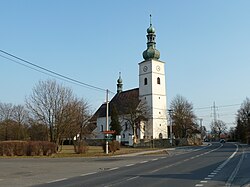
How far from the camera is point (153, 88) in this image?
286ft

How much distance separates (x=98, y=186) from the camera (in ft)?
42.0

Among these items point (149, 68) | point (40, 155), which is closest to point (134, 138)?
point (149, 68)

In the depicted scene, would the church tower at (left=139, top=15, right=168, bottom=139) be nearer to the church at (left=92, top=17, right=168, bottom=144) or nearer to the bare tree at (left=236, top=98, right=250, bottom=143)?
the church at (left=92, top=17, right=168, bottom=144)

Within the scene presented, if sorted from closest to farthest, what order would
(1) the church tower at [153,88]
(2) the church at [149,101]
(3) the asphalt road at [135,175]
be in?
(3) the asphalt road at [135,175]
(2) the church at [149,101]
(1) the church tower at [153,88]

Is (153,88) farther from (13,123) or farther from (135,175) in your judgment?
(135,175)

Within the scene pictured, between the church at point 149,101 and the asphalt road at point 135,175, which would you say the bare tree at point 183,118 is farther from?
the asphalt road at point 135,175

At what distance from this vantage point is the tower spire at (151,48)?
88975 mm

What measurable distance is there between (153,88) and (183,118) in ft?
41.9

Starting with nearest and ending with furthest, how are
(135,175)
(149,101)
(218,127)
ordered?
1. (135,175)
2. (149,101)
3. (218,127)

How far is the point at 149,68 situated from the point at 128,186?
3038 inches

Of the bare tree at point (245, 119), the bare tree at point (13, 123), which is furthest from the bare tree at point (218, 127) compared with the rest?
the bare tree at point (13, 123)

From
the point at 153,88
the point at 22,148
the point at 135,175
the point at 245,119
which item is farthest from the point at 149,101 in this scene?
the point at 135,175

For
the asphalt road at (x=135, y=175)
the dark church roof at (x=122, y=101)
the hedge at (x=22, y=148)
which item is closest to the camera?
the asphalt road at (x=135, y=175)

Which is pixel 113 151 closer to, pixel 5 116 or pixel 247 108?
pixel 5 116
